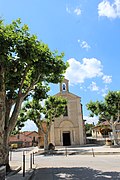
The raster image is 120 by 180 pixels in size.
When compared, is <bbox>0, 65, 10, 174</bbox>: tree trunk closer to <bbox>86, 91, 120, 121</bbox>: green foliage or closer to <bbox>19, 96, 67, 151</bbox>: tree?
<bbox>19, 96, 67, 151</bbox>: tree

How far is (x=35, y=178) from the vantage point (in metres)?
11.5

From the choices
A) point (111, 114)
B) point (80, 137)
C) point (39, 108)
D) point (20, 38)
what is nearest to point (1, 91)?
point (20, 38)

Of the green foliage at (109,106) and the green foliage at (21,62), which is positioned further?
the green foliage at (109,106)

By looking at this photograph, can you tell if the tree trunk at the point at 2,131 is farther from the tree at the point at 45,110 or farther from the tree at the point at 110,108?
the tree at the point at 110,108

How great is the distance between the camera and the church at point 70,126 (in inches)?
1783

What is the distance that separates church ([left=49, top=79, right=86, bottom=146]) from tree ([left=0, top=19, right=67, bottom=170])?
103 ft

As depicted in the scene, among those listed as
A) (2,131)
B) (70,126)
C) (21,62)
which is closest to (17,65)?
(21,62)

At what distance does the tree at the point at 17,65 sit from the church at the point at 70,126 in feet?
103

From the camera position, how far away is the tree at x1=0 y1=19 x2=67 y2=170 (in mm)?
11711

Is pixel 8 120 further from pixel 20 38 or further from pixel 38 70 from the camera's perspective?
pixel 20 38

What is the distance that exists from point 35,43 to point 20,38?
0.93 m

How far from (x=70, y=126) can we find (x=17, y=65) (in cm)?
3464

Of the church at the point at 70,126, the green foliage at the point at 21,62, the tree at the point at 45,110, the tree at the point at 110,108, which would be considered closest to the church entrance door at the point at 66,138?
the church at the point at 70,126

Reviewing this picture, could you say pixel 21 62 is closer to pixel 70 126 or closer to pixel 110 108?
pixel 110 108
